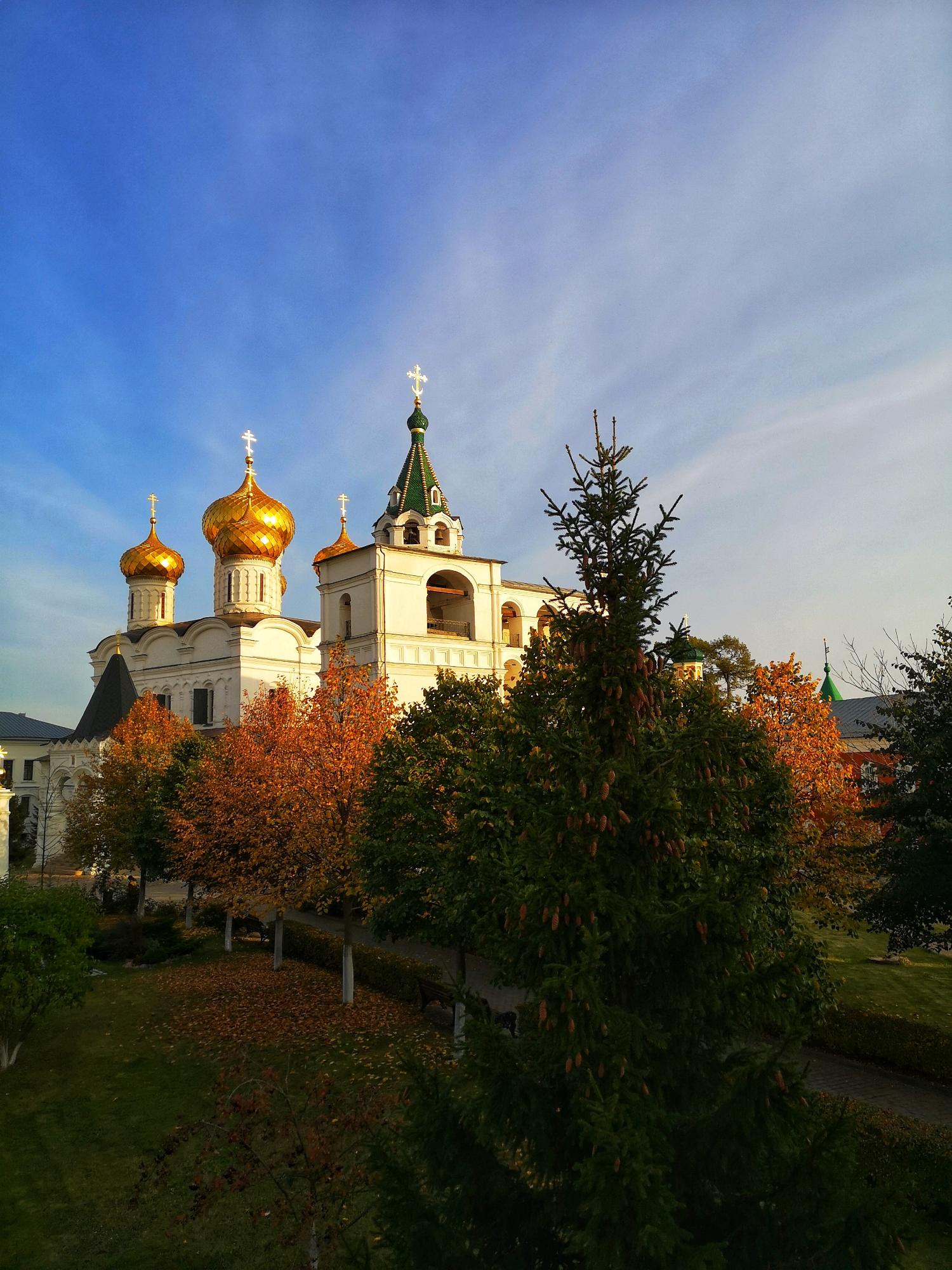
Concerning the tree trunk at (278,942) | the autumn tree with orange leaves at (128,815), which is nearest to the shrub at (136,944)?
the autumn tree with orange leaves at (128,815)

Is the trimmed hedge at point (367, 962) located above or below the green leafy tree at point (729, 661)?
below

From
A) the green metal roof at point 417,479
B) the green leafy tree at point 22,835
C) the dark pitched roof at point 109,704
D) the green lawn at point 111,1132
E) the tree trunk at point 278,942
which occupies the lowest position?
the green lawn at point 111,1132

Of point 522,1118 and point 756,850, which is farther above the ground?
point 756,850

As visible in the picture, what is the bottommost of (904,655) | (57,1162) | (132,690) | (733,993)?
(57,1162)

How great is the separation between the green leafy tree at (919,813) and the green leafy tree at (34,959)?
14.5 metres

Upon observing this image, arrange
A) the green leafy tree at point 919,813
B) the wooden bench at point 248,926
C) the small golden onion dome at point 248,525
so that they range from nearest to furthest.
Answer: the green leafy tree at point 919,813, the wooden bench at point 248,926, the small golden onion dome at point 248,525

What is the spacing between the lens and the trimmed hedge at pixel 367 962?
18531 mm

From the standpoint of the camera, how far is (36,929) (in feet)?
50.6

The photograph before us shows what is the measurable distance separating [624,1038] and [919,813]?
9.26 metres

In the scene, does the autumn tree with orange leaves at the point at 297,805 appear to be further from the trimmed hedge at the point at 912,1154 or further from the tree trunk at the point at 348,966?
the trimmed hedge at the point at 912,1154

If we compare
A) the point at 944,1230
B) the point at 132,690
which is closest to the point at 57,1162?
the point at 944,1230

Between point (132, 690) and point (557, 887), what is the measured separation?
4613cm

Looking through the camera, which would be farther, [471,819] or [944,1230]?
[471,819]

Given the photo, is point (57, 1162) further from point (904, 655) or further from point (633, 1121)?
point (904, 655)
